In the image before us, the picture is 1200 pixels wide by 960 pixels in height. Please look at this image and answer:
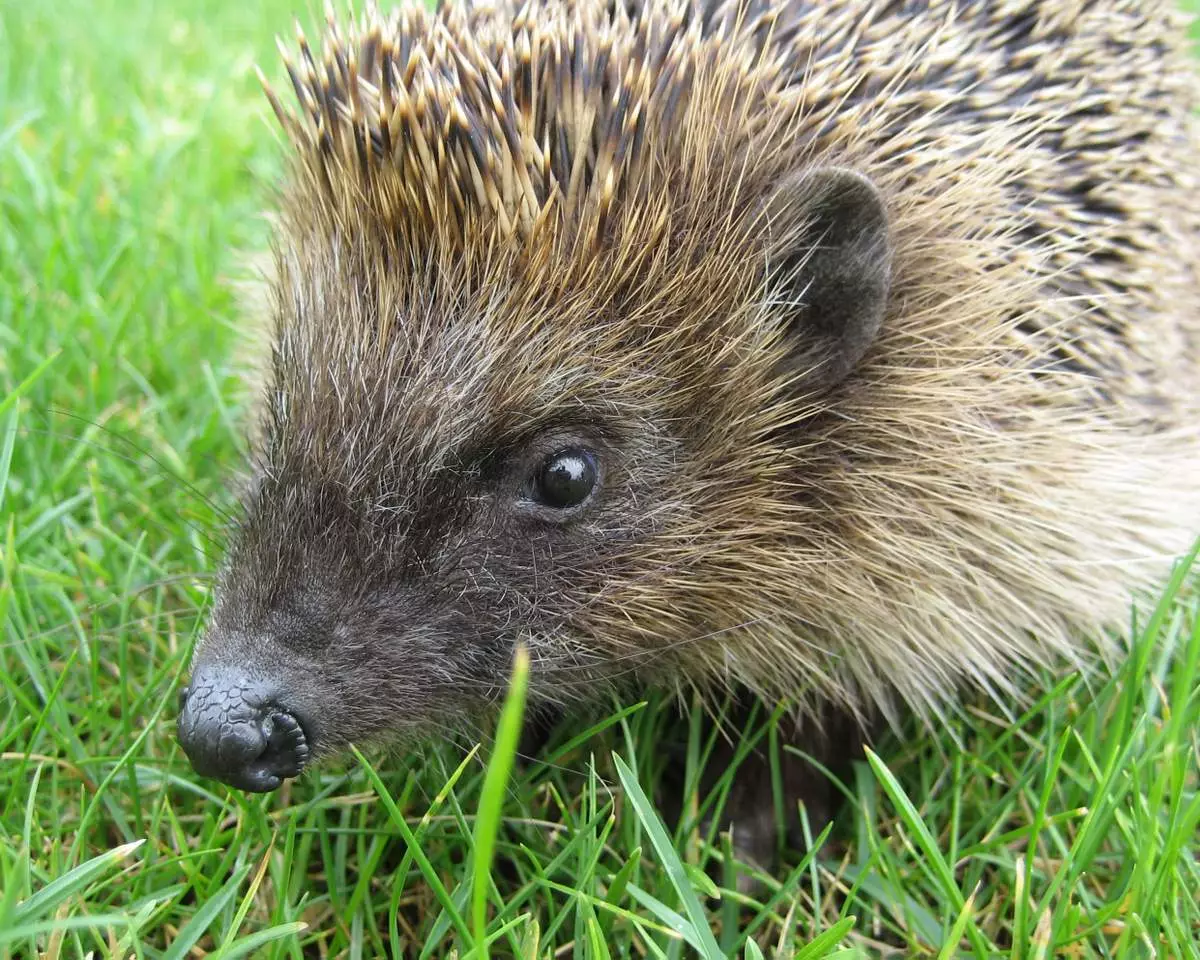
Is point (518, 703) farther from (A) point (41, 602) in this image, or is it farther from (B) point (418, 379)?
(A) point (41, 602)

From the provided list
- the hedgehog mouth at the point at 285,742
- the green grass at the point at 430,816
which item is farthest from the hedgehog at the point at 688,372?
the green grass at the point at 430,816

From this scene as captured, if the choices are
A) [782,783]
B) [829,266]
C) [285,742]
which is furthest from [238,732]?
[829,266]

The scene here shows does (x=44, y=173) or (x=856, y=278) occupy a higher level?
(x=44, y=173)

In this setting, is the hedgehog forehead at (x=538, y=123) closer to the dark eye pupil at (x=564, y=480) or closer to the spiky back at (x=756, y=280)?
the spiky back at (x=756, y=280)

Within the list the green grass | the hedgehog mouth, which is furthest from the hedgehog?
the green grass

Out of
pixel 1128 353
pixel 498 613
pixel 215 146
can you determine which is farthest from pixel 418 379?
pixel 215 146

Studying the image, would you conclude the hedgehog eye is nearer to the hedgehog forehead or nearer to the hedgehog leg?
the hedgehog forehead

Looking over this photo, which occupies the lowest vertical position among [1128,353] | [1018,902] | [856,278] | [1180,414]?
[1018,902]
